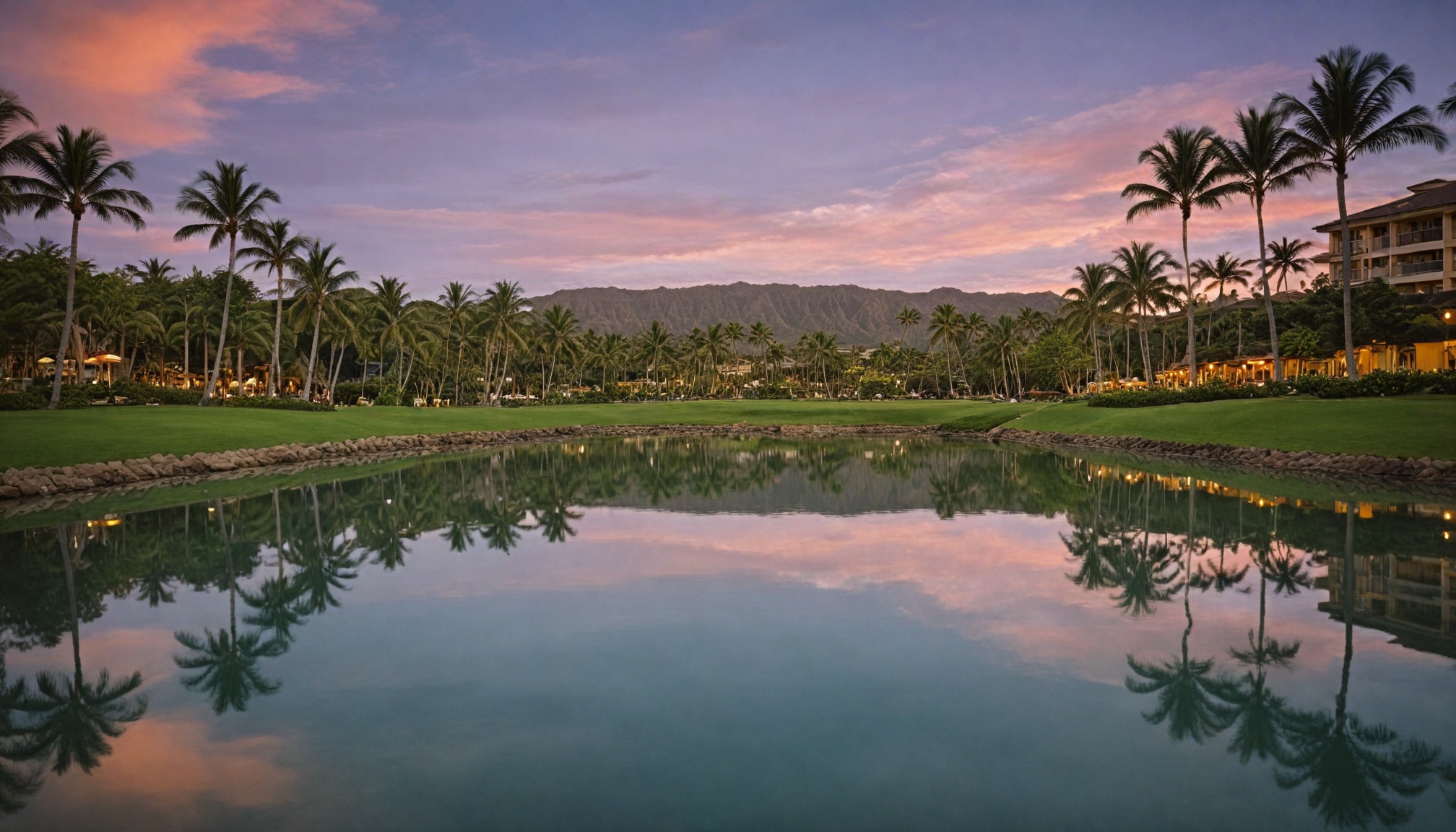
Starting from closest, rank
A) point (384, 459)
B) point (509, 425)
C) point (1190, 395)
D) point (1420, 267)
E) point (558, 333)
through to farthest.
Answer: point (384, 459)
point (1190, 395)
point (509, 425)
point (1420, 267)
point (558, 333)

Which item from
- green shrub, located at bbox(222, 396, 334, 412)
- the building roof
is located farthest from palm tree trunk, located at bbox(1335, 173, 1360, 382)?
green shrub, located at bbox(222, 396, 334, 412)

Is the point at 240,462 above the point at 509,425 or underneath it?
underneath

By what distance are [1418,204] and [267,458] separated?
3463 inches

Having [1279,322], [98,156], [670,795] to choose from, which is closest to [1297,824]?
[670,795]

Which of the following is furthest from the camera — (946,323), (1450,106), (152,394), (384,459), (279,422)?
(946,323)

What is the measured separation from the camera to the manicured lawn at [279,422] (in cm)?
2823

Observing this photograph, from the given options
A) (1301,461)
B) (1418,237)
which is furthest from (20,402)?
(1418,237)

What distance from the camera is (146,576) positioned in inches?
530

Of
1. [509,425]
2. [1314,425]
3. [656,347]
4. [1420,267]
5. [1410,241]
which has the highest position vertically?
[1410,241]

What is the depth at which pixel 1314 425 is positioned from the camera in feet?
107

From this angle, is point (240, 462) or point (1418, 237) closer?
point (240, 462)

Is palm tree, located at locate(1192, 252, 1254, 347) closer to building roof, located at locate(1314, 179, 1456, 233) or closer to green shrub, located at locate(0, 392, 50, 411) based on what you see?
building roof, located at locate(1314, 179, 1456, 233)

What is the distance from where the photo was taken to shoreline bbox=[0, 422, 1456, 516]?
76.8 ft

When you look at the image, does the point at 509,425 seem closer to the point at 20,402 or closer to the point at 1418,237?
the point at 20,402
